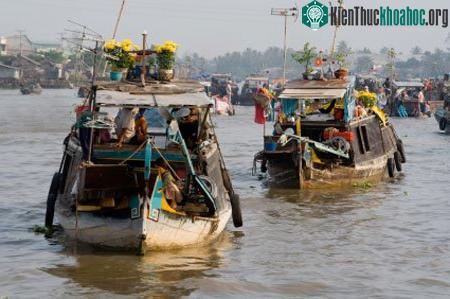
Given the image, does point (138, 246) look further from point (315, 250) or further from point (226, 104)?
point (226, 104)

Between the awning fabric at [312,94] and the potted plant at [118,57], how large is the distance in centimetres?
530

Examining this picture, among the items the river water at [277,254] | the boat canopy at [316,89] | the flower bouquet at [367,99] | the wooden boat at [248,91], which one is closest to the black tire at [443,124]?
the flower bouquet at [367,99]

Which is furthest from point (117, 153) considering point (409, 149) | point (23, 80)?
point (23, 80)

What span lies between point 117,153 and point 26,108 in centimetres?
3582

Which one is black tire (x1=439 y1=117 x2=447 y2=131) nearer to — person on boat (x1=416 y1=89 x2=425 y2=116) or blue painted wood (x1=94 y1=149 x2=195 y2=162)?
person on boat (x1=416 y1=89 x2=425 y2=116)

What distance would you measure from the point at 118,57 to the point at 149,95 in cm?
136

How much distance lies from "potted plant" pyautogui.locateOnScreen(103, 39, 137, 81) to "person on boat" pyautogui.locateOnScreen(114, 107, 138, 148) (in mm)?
893

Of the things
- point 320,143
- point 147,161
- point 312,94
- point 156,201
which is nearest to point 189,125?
point 147,161

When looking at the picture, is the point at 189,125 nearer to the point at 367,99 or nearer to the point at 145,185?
the point at 145,185

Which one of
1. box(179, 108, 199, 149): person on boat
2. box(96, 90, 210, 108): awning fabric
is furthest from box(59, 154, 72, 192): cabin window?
box(96, 90, 210, 108): awning fabric

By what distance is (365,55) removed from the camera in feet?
532

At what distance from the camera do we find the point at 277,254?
41.8 ft

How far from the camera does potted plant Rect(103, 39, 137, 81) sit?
43.0 ft

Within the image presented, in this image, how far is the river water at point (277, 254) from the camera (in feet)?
35.7
